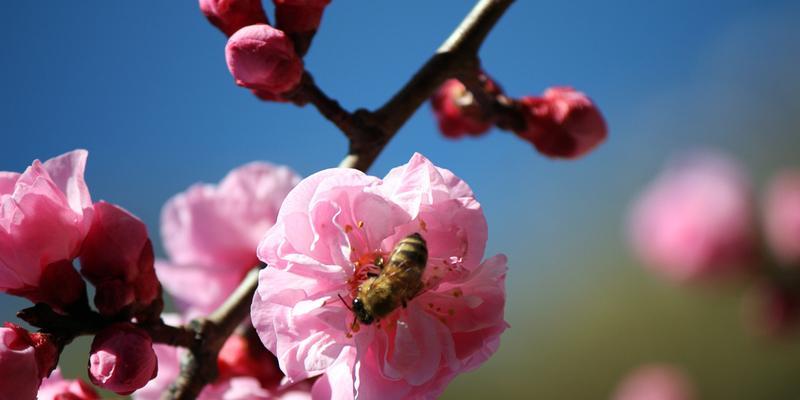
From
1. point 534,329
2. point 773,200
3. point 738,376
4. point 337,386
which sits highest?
point 773,200

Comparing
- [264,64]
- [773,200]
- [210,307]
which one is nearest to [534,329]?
[773,200]

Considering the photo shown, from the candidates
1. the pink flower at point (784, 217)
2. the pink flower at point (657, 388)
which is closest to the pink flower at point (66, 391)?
the pink flower at point (784, 217)

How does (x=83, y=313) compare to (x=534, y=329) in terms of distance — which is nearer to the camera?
(x=83, y=313)

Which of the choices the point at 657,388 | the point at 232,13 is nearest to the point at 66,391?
the point at 232,13

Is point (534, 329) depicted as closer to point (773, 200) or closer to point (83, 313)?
point (773, 200)

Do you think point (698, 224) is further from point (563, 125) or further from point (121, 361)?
point (121, 361)

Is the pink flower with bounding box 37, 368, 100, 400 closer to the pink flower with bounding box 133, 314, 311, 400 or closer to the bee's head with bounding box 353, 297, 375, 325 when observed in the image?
the pink flower with bounding box 133, 314, 311, 400

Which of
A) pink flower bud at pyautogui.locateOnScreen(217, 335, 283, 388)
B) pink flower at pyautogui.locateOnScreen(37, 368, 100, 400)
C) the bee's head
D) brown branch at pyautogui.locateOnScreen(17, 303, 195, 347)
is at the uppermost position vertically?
the bee's head

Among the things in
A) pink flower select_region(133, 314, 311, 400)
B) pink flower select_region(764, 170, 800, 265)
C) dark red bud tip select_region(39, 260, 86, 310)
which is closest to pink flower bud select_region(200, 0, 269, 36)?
dark red bud tip select_region(39, 260, 86, 310)
